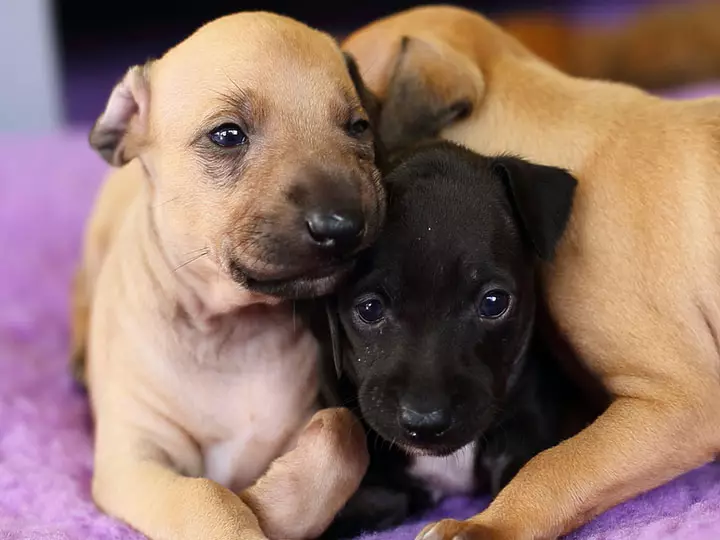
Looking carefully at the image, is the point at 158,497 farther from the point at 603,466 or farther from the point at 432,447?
the point at 603,466

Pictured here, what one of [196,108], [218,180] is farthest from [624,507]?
[196,108]

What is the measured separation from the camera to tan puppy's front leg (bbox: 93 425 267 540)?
197cm

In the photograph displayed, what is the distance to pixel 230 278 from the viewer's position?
82.6 inches

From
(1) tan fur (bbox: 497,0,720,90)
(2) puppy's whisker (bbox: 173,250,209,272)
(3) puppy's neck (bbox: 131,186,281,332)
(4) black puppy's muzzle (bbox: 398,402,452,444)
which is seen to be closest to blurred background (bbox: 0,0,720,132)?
(1) tan fur (bbox: 497,0,720,90)

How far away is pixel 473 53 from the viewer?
2.53 meters

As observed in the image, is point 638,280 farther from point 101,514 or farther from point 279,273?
point 101,514

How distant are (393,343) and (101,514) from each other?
743 mm

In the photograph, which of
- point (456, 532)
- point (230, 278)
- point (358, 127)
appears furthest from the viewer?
point (358, 127)

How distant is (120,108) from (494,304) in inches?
37.1

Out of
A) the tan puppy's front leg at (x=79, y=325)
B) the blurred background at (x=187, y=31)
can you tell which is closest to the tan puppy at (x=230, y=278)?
the tan puppy's front leg at (x=79, y=325)

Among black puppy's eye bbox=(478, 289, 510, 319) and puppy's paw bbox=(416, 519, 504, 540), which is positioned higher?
black puppy's eye bbox=(478, 289, 510, 319)

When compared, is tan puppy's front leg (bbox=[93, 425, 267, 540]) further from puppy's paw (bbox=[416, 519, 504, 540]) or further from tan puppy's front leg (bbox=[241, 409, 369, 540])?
puppy's paw (bbox=[416, 519, 504, 540])

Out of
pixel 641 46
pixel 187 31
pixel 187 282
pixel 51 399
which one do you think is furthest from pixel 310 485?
pixel 641 46

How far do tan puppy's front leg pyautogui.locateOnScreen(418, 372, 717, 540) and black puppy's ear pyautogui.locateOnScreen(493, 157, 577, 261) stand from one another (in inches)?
14.5
